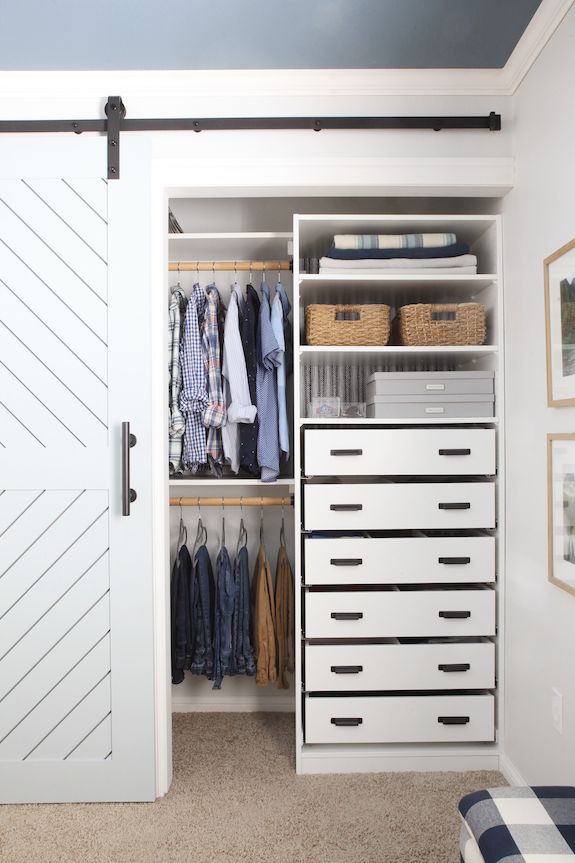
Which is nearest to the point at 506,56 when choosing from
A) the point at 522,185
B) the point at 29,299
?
the point at 522,185

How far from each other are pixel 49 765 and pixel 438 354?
2.03 meters

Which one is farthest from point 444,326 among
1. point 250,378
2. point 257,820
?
point 257,820

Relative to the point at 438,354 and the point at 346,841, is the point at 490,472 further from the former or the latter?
the point at 346,841

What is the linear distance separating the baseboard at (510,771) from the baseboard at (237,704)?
0.97 m

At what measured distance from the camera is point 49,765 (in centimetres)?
219

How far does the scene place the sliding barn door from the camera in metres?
2.19

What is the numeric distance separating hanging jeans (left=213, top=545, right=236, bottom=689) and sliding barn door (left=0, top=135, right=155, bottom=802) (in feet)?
1.67

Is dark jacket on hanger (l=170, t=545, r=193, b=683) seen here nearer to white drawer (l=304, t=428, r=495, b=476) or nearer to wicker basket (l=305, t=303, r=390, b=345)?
white drawer (l=304, t=428, r=495, b=476)

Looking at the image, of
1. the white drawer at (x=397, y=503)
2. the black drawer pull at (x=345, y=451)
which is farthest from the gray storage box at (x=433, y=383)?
the white drawer at (x=397, y=503)

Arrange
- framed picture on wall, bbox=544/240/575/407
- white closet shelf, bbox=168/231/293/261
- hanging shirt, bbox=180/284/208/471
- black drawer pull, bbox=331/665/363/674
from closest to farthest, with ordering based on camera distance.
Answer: framed picture on wall, bbox=544/240/575/407 < black drawer pull, bbox=331/665/363/674 < hanging shirt, bbox=180/284/208/471 < white closet shelf, bbox=168/231/293/261

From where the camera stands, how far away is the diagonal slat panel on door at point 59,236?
219cm

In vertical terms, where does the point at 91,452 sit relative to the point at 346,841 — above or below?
above

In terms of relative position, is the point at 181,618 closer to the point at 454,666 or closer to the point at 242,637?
the point at 242,637

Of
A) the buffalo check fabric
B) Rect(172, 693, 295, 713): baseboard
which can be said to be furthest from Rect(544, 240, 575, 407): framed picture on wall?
Rect(172, 693, 295, 713): baseboard
